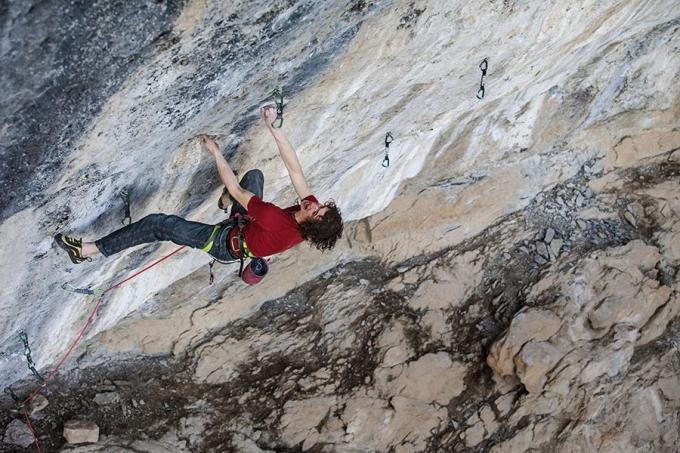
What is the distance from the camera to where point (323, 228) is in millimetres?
4363

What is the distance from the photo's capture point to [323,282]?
7590 mm

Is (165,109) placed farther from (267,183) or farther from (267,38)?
(267,183)

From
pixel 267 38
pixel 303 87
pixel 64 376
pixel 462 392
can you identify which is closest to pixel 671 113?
pixel 462 392

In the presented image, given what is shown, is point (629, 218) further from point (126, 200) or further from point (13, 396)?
point (13, 396)

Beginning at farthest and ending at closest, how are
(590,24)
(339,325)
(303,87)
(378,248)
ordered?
(378,248)
(339,325)
(590,24)
(303,87)

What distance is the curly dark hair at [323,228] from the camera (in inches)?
171

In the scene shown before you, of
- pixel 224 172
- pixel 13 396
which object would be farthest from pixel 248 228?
pixel 13 396

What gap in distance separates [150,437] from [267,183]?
2.72 m

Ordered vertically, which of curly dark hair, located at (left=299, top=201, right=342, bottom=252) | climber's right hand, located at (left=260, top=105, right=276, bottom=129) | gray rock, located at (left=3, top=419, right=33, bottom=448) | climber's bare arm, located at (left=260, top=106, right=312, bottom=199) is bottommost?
gray rock, located at (left=3, top=419, right=33, bottom=448)

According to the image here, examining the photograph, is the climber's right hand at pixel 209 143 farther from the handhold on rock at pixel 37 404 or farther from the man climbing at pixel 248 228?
the handhold on rock at pixel 37 404

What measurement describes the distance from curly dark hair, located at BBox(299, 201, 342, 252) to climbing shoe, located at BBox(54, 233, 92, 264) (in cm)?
157

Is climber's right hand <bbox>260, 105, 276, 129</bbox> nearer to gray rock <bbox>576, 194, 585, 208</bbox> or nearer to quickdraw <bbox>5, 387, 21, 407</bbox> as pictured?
quickdraw <bbox>5, 387, 21, 407</bbox>

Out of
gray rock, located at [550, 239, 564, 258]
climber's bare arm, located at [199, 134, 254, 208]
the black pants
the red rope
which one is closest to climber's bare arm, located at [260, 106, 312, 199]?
climber's bare arm, located at [199, 134, 254, 208]

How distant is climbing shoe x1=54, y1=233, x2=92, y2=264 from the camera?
177 inches
